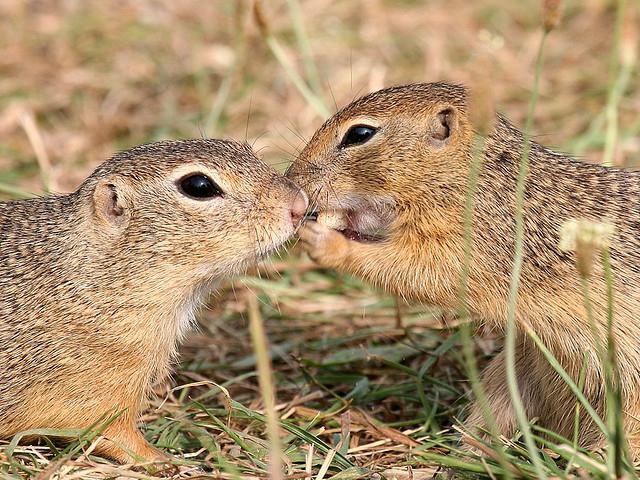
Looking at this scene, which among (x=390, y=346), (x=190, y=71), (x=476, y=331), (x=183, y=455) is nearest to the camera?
(x=183, y=455)

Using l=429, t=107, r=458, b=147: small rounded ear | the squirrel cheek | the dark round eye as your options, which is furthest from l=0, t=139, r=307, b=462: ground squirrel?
l=429, t=107, r=458, b=147: small rounded ear

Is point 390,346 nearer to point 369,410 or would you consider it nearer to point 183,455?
point 369,410

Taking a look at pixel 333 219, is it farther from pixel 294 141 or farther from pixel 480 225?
pixel 294 141

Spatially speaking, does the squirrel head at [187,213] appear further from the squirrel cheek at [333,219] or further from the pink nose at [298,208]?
the squirrel cheek at [333,219]

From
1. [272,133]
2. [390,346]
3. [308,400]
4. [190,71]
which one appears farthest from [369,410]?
[190,71]

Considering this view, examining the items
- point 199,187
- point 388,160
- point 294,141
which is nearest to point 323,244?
point 388,160

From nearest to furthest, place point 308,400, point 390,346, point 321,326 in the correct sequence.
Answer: point 308,400 < point 390,346 < point 321,326

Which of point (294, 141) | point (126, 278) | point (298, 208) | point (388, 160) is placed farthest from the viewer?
point (294, 141)
